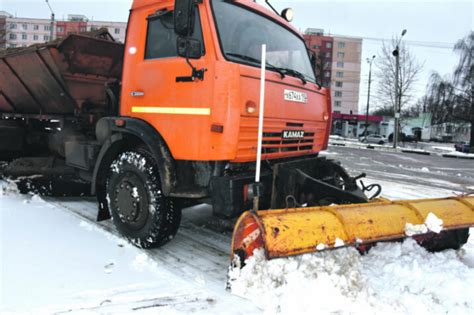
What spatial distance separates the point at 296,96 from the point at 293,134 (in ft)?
1.32

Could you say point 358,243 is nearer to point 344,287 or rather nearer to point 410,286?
point 344,287

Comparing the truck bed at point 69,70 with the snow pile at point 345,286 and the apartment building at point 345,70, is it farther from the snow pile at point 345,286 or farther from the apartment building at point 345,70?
the apartment building at point 345,70

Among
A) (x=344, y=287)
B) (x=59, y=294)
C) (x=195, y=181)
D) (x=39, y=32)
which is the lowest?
(x=59, y=294)

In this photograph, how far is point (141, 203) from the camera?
4.16 metres

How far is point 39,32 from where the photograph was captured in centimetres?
9000

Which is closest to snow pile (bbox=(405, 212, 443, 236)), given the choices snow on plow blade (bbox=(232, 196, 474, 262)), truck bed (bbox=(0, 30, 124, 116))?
snow on plow blade (bbox=(232, 196, 474, 262))

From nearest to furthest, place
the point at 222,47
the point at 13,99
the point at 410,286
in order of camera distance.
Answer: the point at 410,286 → the point at 222,47 → the point at 13,99

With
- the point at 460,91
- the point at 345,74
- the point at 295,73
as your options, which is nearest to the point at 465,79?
the point at 460,91

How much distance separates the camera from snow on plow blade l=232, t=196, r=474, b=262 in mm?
2972

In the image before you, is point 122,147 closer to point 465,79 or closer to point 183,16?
point 183,16

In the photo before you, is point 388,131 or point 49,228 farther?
point 388,131

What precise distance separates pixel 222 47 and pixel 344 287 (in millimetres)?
2277

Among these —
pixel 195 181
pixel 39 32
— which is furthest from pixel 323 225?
pixel 39 32

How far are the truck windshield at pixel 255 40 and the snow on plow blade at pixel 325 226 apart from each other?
5.03ft
